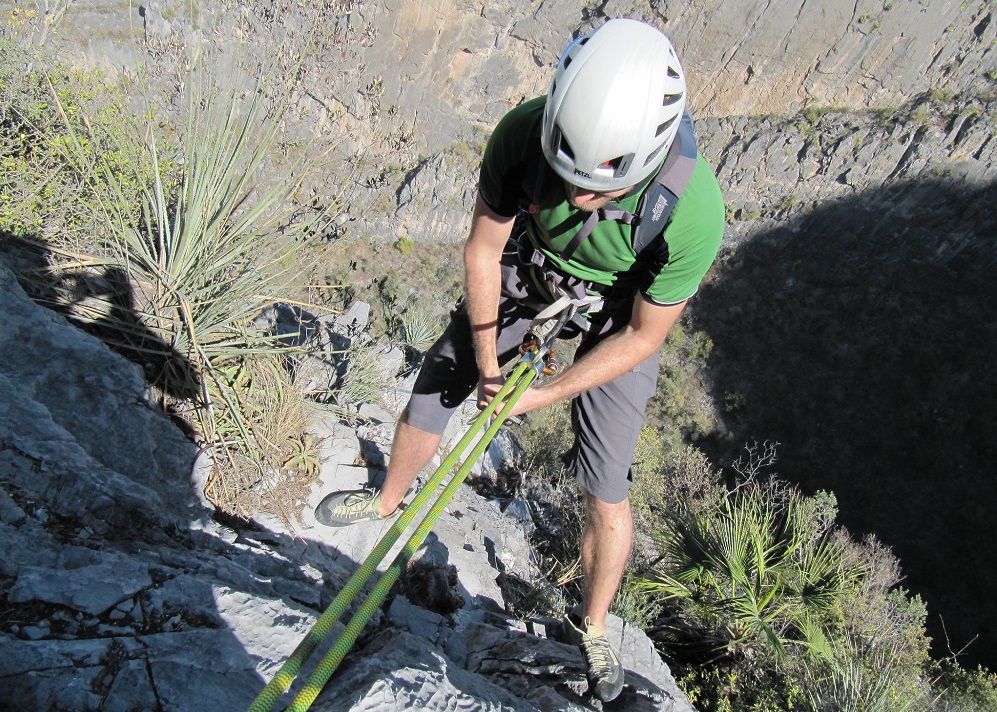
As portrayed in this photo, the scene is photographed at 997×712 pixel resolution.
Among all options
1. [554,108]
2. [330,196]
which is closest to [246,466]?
[330,196]

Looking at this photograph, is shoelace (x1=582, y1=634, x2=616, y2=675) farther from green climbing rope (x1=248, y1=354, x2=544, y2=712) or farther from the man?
green climbing rope (x1=248, y1=354, x2=544, y2=712)

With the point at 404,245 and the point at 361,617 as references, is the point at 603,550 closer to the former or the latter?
the point at 361,617

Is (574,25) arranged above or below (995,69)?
below

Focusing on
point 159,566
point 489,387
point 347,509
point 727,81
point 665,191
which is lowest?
point 347,509

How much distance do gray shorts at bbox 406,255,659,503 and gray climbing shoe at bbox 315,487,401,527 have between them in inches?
23.5

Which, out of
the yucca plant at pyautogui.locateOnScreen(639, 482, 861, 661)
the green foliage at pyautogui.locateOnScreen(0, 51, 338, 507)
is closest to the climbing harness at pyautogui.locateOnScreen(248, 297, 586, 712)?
the green foliage at pyautogui.locateOnScreen(0, 51, 338, 507)

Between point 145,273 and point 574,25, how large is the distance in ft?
70.6

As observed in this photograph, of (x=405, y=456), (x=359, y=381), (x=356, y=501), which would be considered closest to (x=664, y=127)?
(x=405, y=456)

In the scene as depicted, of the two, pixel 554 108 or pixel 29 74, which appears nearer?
pixel 554 108

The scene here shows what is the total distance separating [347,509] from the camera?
2.93m

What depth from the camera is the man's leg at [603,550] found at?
2.52 m

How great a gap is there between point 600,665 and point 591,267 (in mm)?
1509

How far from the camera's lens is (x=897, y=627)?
7.32 meters

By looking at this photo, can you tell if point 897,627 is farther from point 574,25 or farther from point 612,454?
point 574,25
